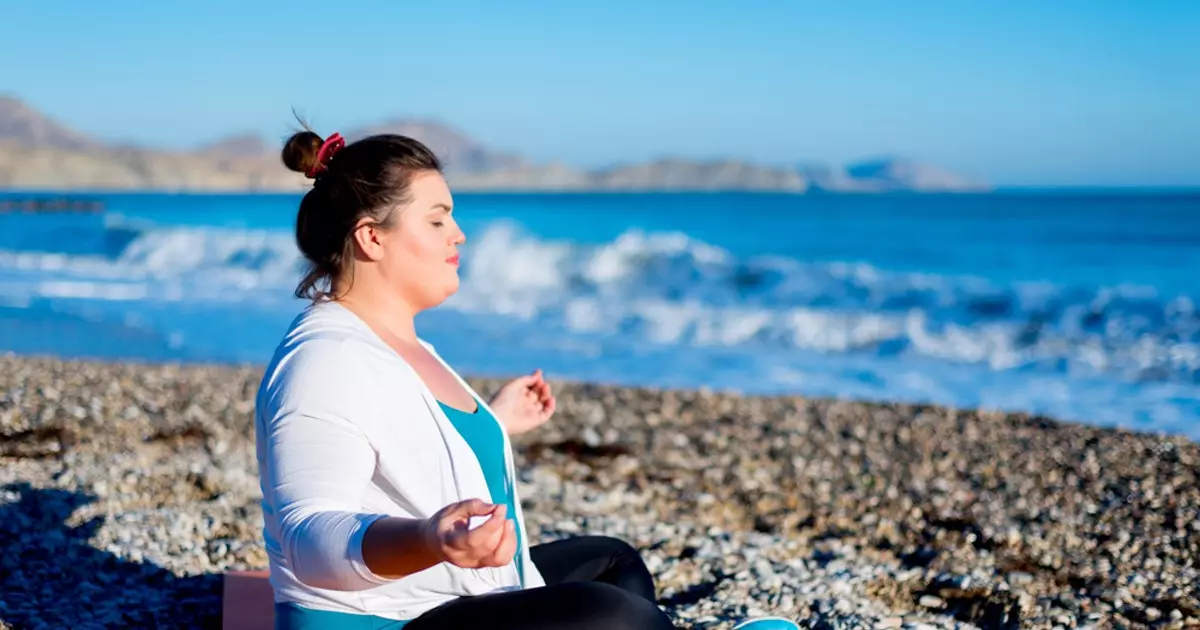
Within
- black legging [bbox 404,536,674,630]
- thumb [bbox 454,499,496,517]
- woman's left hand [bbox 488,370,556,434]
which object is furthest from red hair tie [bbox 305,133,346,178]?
black legging [bbox 404,536,674,630]

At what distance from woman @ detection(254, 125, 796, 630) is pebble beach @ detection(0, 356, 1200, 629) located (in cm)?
190

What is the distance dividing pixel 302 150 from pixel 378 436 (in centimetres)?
86

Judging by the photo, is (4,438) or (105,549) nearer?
→ (105,549)

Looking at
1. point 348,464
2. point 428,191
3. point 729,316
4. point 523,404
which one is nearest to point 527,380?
point 523,404

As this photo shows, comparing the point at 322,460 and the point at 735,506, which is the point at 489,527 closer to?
the point at 322,460

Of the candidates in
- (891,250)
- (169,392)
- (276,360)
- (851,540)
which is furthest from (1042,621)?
(891,250)

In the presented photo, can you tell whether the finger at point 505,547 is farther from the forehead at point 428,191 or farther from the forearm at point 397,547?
the forehead at point 428,191

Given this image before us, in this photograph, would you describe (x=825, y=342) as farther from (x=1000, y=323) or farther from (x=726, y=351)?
(x=1000, y=323)

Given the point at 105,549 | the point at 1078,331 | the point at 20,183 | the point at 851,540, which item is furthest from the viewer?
the point at 20,183

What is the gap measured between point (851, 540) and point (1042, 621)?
1.76 metres

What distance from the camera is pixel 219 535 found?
5812 mm

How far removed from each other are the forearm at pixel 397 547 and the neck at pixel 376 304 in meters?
0.76

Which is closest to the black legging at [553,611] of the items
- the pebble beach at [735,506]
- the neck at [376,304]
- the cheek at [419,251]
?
the neck at [376,304]

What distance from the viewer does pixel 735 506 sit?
7.39 meters
